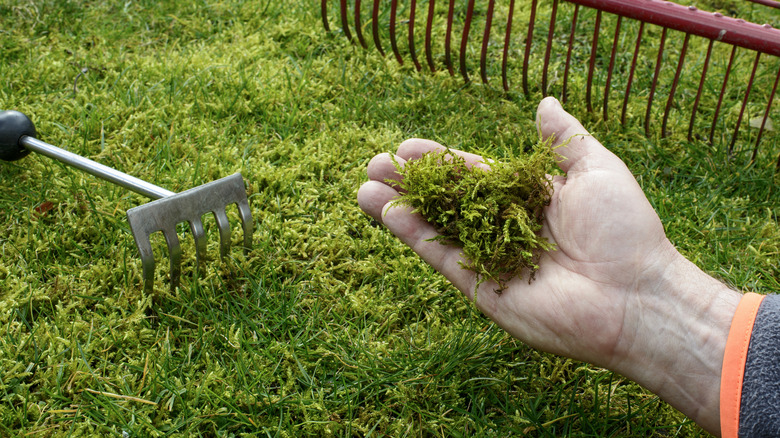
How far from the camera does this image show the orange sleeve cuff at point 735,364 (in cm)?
160

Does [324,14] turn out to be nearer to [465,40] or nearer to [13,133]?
[465,40]

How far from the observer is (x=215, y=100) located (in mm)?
3299

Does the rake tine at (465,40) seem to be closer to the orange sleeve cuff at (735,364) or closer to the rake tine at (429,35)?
the rake tine at (429,35)

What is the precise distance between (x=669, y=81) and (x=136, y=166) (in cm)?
312

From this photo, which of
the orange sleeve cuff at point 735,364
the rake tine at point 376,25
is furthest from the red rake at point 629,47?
the orange sleeve cuff at point 735,364

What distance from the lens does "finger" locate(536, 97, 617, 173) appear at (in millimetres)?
2072

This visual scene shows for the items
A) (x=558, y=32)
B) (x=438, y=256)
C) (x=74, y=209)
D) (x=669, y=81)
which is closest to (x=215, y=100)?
(x=74, y=209)

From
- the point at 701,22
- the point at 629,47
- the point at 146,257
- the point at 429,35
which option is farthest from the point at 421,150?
the point at 629,47

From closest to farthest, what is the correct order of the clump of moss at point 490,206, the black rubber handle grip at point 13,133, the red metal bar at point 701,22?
the clump of moss at point 490,206
the black rubber handle grip at point 13,133
the red metal bar at point 701,22

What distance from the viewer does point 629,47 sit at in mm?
3934

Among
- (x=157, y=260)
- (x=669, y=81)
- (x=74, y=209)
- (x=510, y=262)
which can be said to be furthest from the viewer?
(x=669, y=81)

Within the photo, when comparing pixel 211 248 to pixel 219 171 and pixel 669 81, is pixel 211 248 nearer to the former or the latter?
pixel 219 171

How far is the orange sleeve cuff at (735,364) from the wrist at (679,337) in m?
0.08

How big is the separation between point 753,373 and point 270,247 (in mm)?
1784
